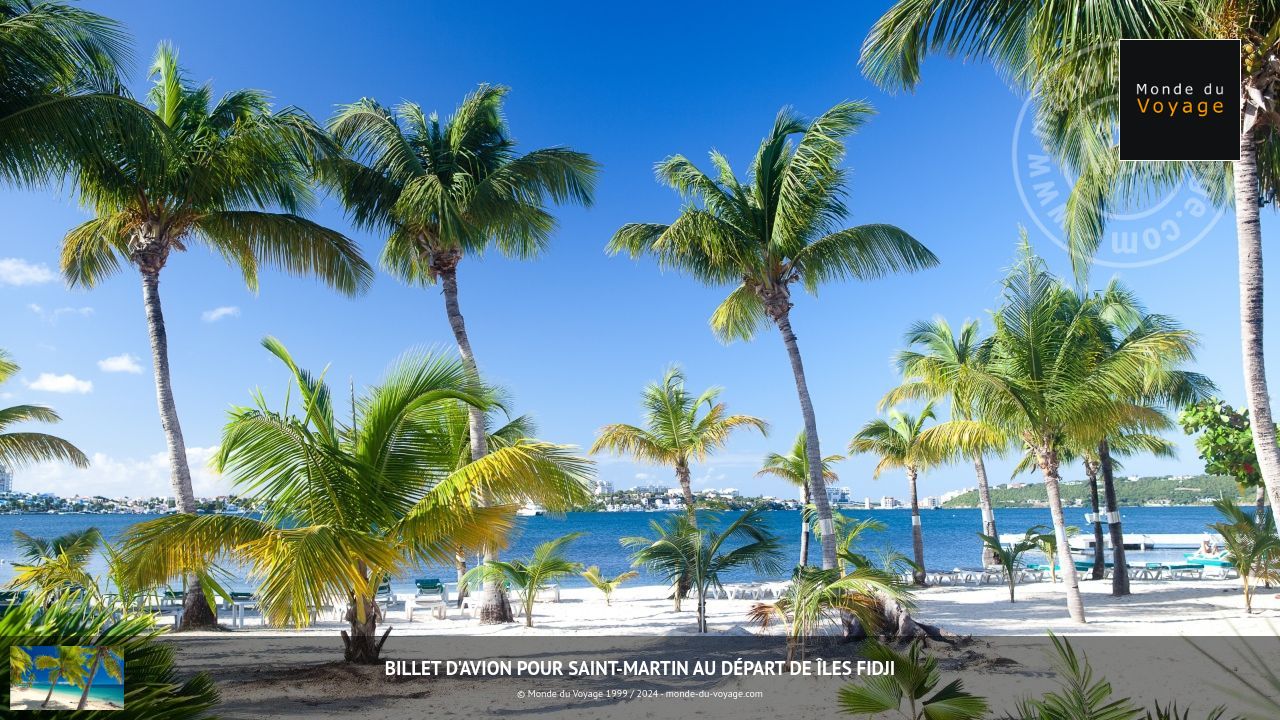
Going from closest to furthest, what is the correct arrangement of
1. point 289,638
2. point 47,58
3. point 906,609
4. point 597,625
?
point 47,58
point 906,609
point 289,638
point 597,625

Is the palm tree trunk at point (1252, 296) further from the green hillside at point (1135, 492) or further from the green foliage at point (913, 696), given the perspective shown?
the green hillside at point (1135, 492)

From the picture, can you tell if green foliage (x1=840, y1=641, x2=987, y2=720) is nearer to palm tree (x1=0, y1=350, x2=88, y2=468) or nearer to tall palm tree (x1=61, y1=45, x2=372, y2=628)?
tall palm tree (x1=61, y1=45, x2=372, y2=628)

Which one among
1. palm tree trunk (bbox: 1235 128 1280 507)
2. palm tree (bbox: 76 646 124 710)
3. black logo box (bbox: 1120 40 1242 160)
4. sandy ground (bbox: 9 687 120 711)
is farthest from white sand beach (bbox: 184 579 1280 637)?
sandy ground (bbox: 9 687 120 711)

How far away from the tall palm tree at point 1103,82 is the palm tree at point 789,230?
317 centimetres

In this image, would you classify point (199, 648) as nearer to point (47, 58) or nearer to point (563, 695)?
point (563, 695)

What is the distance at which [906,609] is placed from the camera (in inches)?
366

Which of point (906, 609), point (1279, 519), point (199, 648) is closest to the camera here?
point (1279, 519)

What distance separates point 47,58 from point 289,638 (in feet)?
26.7

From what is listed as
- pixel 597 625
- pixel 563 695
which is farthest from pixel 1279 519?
pixel 597 625

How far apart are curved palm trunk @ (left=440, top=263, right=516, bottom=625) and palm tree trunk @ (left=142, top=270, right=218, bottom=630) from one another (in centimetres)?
438

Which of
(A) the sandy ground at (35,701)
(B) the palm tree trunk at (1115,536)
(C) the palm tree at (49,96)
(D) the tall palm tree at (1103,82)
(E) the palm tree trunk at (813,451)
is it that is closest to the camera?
(A) the sandy ground at (35,701)

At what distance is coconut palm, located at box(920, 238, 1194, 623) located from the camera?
37.4 ft

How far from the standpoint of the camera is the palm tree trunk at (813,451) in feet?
35.9

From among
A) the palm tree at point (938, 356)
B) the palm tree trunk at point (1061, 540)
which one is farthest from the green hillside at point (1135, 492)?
the palm tree trunk at point (1061, 540)
